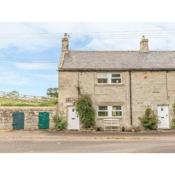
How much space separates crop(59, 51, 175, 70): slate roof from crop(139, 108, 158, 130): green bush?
324cm

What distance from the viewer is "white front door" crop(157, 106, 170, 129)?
30.4 meters

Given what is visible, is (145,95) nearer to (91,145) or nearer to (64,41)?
(64,41)

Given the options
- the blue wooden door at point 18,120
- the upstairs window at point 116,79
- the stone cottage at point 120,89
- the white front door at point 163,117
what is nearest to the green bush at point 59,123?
the stone cottage at point 120,89

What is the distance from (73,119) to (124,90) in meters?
4.05

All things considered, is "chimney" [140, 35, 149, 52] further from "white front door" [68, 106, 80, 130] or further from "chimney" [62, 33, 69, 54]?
"white front door" [68, 106, 80, 130]

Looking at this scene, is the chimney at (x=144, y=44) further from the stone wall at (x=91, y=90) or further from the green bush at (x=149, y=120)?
the green bush at (x=149, y=120)

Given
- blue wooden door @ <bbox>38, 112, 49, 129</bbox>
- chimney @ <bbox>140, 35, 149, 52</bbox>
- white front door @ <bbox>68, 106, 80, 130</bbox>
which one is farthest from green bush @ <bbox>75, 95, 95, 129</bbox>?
chimney @ <bbox>140, 35, 149, 52</bbox>

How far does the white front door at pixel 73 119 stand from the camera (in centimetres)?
3045

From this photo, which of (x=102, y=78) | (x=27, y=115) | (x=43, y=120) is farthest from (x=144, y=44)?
(x=27, y=115)

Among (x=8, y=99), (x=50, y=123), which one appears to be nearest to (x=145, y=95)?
(x=50, y=123)

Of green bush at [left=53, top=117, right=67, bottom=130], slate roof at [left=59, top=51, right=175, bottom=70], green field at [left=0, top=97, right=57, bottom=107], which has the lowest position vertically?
green bush at [left=53, top=117, right=67, bottom=130]

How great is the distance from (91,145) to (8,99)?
25.7m

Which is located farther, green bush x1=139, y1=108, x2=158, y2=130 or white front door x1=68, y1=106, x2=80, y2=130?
white front door x1=68, y1=106, x2=80, y2=130

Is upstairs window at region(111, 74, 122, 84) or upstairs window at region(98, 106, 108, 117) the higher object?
upstairs window at region(111, 74, 122, 84)
